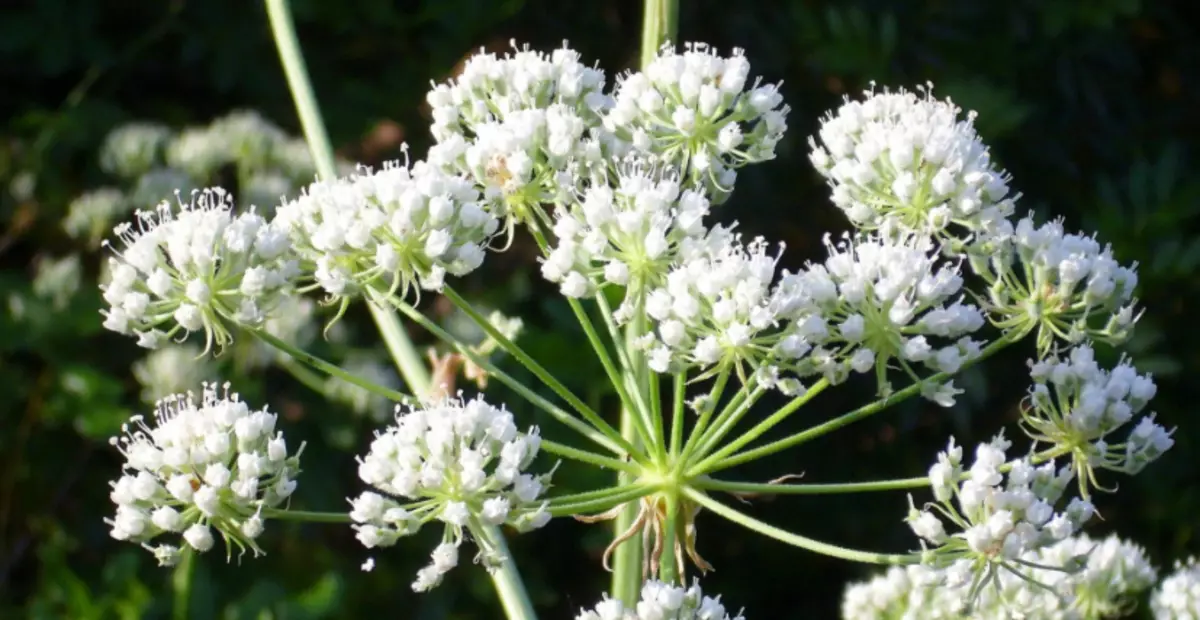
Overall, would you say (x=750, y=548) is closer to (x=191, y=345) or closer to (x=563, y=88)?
(x=191, y=345)

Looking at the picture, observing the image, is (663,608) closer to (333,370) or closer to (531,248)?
(333,370)

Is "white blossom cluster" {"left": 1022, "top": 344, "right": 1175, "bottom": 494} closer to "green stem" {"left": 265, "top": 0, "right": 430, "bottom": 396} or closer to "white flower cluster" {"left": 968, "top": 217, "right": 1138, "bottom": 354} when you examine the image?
"white flower cluster" {"left": 968, "top": 217, "right": 1138, "bottom": 354}

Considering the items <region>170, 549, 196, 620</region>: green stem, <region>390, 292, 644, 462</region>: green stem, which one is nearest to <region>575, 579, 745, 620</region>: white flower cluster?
<region>390, 292, 644, 462</region>: green stem

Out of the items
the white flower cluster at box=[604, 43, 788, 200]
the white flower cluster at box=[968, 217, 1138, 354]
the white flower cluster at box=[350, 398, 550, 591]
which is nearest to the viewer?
the white flower cluster at box=[350, 398, 550, 591]

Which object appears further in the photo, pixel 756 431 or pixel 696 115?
pixel 696 115

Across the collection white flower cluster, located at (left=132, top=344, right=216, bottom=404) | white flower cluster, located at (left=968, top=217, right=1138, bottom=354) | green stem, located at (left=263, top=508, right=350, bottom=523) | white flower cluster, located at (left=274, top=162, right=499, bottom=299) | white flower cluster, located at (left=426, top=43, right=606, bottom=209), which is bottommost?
green stem, located at (left=263, top=508, right=350, bottom=523)

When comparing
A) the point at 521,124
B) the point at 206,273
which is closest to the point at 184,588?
the point at 206,273
